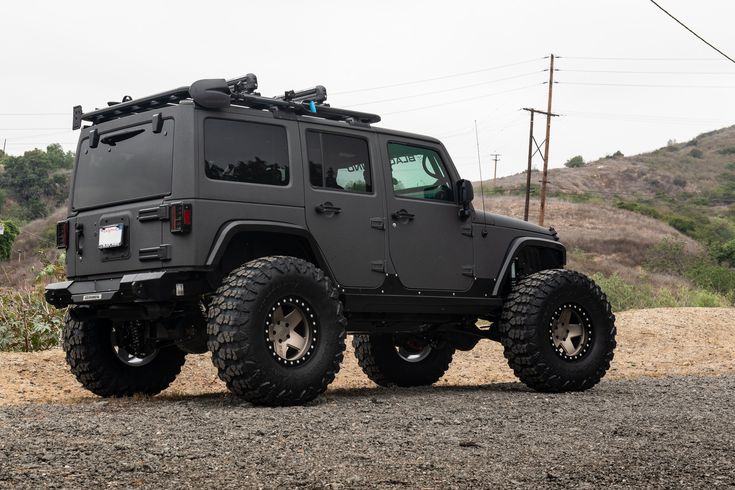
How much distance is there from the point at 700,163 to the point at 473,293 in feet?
315

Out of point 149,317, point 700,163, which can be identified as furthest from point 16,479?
point 700,163

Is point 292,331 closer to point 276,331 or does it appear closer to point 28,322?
point 276,331

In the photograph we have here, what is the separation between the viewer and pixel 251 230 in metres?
7.20

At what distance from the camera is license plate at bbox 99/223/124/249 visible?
7.38 meters

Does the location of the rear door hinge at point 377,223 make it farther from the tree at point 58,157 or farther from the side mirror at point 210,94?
the tree at point 58,157

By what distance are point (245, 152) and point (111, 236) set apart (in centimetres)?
123

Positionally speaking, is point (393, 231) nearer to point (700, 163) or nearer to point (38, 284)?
point (38, 284)

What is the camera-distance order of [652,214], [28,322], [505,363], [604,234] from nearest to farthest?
[28,322], [505,363], [604,234], [652,214]

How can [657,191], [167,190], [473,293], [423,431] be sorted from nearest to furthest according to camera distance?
1. [423,431]
2. [167,190]
3. [473,293]
4. [657,191]

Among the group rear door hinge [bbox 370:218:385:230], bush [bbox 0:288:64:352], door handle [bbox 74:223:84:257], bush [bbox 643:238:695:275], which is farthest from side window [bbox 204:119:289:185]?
bush [bbox 643:238:695:275]

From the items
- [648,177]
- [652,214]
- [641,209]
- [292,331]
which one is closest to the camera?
[292,331]

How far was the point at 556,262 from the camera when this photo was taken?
988 cm

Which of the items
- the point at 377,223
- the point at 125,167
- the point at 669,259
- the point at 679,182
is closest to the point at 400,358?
the point at 377,223

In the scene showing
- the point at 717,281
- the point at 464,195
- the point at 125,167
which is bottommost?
the point at 717,281
